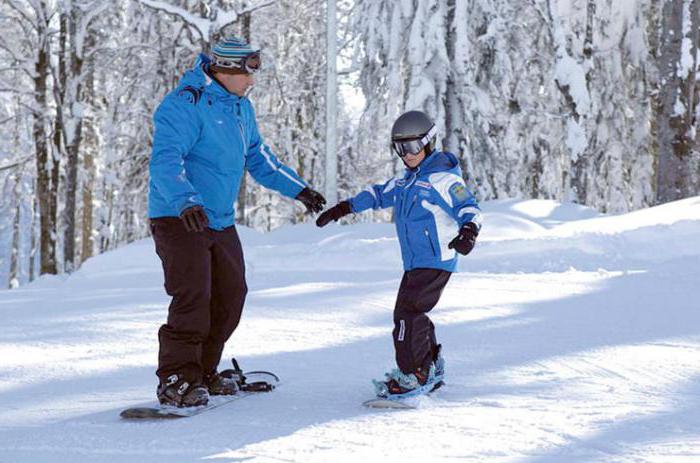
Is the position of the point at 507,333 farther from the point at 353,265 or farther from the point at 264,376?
the point at 353,265

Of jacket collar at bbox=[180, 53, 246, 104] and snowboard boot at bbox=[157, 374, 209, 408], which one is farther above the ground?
jacket collar at bbox=[180, 53, 246, 104]

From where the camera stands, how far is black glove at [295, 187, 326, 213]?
4.58 metres

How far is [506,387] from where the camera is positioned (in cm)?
425

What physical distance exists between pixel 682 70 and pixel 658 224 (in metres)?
5.25

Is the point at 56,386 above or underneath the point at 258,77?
underneath

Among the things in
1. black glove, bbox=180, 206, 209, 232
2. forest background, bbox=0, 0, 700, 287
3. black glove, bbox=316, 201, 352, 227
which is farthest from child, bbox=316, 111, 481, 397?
forest background, bbox=0, 0, 700, 287

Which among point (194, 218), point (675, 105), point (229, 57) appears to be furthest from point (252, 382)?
point (675, 105)

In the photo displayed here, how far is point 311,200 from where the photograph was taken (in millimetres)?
4586

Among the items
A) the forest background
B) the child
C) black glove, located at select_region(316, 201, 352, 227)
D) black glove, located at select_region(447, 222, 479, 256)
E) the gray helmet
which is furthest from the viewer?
the forest background

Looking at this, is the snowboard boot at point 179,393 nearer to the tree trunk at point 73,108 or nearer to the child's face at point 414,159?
the child's face at point 414,159

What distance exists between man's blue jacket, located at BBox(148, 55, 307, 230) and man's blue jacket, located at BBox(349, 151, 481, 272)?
2.71 feet

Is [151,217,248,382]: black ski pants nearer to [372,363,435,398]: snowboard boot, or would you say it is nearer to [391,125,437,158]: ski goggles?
[372,363,435,398]: snowboard boot

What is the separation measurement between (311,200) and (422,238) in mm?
722

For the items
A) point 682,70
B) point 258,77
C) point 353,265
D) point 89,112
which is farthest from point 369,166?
point 353,265
